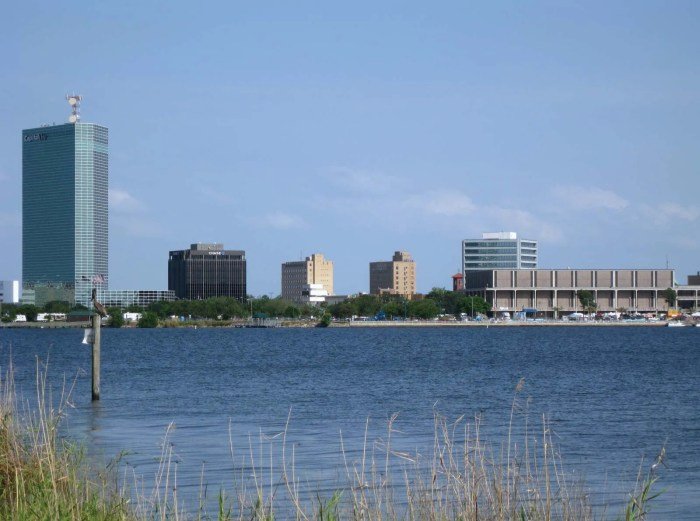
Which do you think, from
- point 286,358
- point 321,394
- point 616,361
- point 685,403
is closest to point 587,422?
point 685,403

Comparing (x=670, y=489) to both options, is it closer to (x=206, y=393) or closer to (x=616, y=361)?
(x=206, y=393)

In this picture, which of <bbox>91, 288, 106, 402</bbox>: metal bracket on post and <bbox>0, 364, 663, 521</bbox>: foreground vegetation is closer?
<bbox>0, 364, 663, 521</bbox>: foreground vegetation

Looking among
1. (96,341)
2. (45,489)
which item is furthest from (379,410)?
(45,489)

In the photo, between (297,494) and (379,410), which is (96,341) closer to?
(379,410)

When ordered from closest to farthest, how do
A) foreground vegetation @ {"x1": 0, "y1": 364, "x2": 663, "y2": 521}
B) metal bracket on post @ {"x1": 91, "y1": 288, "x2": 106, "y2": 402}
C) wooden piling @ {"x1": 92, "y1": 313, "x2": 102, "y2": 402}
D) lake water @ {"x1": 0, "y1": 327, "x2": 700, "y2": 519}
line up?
foreground vegetation @ {"x1": 0, "y1": 364, "x2": 663, "y2": 521}, lake water @ {"x1": 0, "y1": 327, "x2": 700, "y2": 519}, metal bracket on post @ {"x1": 91, "y1": 288, "x2": 106, "y2": 402}, wooden piling @ {"x1": 92, "y1": 313, "x2": 102, "y2": 402}

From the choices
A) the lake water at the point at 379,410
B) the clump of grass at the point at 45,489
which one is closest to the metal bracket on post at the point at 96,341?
the lake water at the point at 379,410

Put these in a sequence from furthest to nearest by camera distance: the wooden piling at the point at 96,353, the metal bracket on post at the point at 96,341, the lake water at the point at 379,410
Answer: the wooden piling at the point at 96,353
the metal bracket on post at the point at 96,341
the lake water at the point at 379,410

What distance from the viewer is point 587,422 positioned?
1355 inches

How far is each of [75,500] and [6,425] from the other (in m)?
4.04

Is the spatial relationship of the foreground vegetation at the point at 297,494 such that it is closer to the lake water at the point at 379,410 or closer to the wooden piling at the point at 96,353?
the lake water at the point at 379,410

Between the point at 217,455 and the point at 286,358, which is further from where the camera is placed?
the point at 286,358

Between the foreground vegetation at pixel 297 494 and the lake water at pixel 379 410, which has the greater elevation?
the foreground vegetation at pixel 297 494

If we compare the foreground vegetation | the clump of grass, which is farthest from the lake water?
the clump of grass

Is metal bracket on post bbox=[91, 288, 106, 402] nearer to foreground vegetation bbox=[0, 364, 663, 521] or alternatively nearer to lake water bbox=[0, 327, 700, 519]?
lake water bbox=[0, 327, 700, 519]
